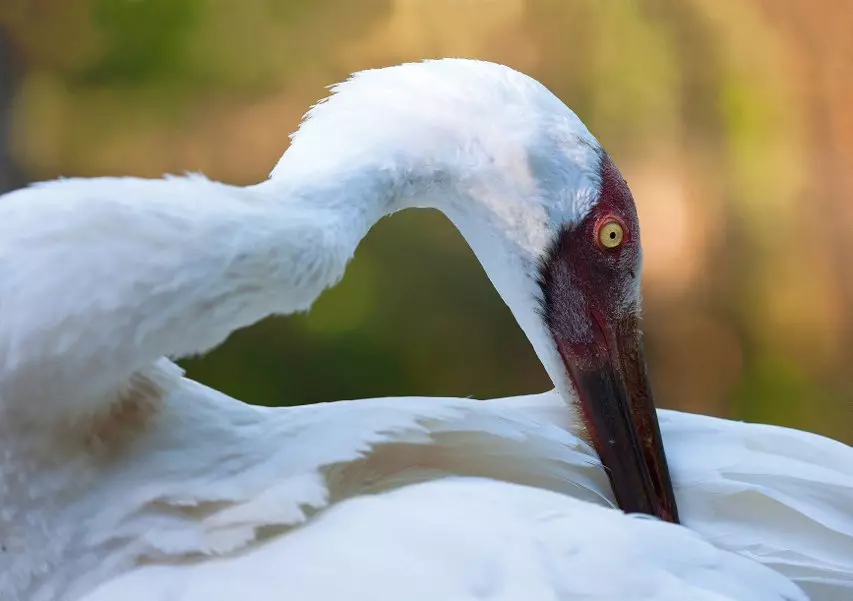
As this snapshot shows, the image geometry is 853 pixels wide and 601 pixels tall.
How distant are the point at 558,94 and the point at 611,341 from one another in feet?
2.46

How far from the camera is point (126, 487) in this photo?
0.66m

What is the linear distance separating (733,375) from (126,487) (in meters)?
1.15

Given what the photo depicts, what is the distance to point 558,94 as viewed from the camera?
149 centimetres

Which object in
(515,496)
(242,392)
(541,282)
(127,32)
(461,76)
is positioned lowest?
(242,392)

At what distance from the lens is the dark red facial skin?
80cm

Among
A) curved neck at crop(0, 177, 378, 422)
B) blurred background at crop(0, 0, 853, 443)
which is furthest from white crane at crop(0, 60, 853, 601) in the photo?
blurred background at crop(0, 0, 853, 443)

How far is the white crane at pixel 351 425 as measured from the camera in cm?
59

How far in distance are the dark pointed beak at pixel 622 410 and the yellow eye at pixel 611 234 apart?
3.2 inches

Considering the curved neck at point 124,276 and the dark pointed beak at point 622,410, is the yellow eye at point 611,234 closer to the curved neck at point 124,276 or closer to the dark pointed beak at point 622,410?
the dark pointed beak at point 622,410

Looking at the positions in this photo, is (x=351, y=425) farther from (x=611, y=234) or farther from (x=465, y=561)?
(x=611, y=234)

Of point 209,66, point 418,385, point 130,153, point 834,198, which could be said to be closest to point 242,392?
point 418,385

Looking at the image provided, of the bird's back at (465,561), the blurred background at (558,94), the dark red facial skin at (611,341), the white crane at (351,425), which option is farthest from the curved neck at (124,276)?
the blurred background at (558,94)

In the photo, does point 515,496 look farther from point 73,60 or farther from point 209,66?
point 73,60

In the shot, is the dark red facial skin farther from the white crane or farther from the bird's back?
the bird's back
